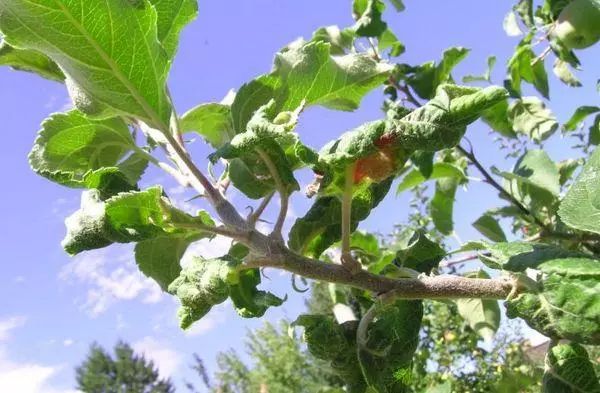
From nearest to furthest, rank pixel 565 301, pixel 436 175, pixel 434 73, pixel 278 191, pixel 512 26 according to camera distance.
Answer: pixel 565 301
pixel 278 191
pixel 434 73
pixel 436 175
pixel 512 26

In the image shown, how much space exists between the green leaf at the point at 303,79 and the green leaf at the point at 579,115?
1591mm

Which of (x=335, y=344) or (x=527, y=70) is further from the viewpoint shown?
(x=527, y=70)

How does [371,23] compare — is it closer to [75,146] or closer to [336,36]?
[336,36]

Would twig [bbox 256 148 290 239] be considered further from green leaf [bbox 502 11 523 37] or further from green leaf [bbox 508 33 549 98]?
green leaf [bbox 502 11 523 37]

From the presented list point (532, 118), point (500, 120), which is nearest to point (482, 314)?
point (500, 120)

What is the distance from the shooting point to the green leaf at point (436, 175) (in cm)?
226

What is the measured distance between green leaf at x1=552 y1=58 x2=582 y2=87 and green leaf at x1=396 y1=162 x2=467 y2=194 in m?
0.69

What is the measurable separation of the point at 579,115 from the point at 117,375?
43.4 metres

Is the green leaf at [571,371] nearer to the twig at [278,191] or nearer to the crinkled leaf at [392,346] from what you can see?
the crinkled leaf at [392,346]

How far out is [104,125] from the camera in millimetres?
1125

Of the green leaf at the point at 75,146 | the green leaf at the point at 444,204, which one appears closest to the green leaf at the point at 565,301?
the green leaf at the point at 75,146

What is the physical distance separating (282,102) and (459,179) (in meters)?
1.51

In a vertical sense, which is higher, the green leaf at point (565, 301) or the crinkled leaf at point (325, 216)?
the crinkled leaf at point (325, 216)

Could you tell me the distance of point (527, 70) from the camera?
233 cm
